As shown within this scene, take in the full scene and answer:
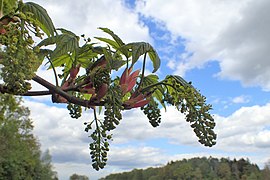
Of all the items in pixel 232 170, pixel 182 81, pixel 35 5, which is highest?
pixel 232 170

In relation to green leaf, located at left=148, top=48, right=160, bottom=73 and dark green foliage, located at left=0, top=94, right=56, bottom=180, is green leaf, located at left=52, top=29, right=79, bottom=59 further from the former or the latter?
dark green foliage, located at left=0, top=94, right=56, bottom=180

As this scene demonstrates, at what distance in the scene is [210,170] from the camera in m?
64.6

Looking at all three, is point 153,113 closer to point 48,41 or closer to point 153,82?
point 153,82

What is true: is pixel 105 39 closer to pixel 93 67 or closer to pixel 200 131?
pixel 93 67

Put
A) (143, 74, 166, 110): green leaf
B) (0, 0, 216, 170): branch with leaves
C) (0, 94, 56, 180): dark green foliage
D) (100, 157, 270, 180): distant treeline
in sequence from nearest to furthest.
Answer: (0, 0, 216, 170): branch with leaves → (143, 74, 166, 110): green leaf → (0, 94, 56, 180): dark green foliage → (100, 157, 270, 180): distant treeline

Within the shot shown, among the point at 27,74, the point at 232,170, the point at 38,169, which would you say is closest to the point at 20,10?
the point at 27,74

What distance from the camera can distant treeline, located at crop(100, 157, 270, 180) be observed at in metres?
58.2

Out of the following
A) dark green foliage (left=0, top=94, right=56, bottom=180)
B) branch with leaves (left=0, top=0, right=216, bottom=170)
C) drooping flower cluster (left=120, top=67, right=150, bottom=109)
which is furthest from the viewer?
dark green foliage (left=0, top=94, right=56, bottom=180)

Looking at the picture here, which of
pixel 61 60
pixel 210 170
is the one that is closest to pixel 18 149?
pixel 61 60

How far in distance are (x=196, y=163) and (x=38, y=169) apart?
45315 mm

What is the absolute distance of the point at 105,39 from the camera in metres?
0.92

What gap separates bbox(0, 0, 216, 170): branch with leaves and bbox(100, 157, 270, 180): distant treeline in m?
55.7

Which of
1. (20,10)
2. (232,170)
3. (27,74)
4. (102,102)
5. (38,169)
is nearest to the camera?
(27,74)

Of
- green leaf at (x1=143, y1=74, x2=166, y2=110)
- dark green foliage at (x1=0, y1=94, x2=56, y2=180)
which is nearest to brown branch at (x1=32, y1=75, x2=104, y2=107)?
green leaf at (x1=143, y1=74, x2=166, y2=110)
